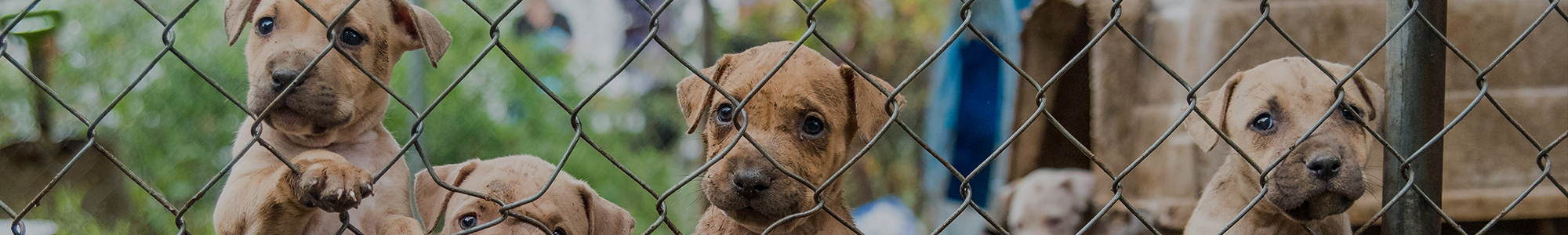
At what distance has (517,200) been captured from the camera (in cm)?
197

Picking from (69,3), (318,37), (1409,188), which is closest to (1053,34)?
(1409,188)

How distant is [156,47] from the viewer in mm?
4375

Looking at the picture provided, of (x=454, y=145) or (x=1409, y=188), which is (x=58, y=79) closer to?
(x=454, y=145)

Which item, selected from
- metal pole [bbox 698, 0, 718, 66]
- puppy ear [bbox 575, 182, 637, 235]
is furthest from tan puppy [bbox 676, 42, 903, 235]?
metal pole [bbox 698, 0, 718, 66]

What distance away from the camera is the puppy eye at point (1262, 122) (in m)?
2.34

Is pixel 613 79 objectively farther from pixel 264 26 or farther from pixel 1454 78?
pixel 1454 78

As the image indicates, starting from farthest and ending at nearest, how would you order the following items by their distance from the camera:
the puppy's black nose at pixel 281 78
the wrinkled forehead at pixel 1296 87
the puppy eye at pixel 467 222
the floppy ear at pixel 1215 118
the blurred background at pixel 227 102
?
the blurred background at pixel 227 102, the floppy ear at pixel 1215 118, the wrinkled forehead at pixel 1296 87, the puppy eye at pixel 467 222, the puppy's black nose at pixel 281 78

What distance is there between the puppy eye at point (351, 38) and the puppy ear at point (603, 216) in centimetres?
52

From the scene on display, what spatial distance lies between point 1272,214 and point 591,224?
1.69 meters

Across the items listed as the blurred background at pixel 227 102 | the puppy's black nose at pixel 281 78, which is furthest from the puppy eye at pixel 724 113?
the blurred background at pixel 227 102

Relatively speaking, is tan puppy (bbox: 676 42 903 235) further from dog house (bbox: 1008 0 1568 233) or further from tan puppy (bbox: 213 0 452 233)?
dog house (bbox: 1008 0 1568 233)

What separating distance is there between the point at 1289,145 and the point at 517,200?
1.72 meters

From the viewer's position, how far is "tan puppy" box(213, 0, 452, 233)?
65.6 inches

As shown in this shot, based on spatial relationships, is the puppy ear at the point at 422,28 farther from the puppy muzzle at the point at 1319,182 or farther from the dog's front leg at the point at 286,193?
the puppy muzzle at the point at 1319,182
